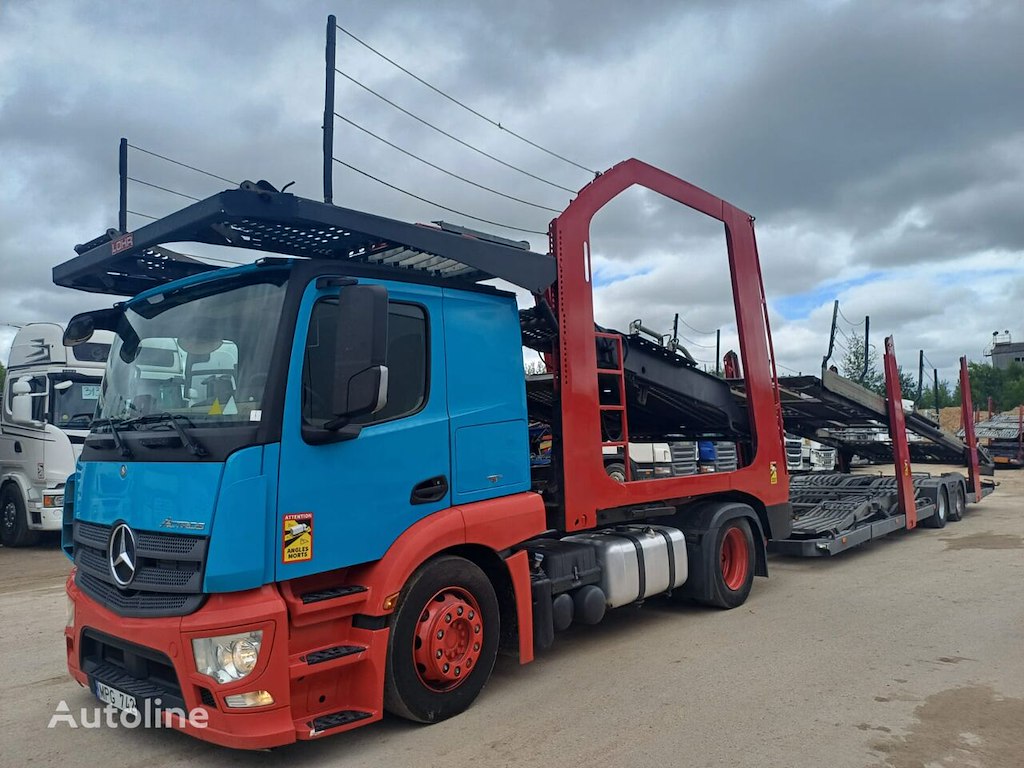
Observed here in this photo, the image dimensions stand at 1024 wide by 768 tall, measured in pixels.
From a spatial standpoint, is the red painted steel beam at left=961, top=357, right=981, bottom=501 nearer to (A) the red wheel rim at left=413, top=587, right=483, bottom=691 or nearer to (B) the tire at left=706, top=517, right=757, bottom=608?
(B) the tire at left=706, top=517, right=757, bottom=608

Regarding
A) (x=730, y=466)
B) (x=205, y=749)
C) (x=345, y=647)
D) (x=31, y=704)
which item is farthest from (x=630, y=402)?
(x=31, y=704)

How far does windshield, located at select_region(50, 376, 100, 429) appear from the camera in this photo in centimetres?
1170

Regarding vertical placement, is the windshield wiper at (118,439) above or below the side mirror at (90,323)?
below

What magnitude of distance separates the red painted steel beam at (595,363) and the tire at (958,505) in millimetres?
6461

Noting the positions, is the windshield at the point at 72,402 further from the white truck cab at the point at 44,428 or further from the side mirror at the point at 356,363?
the side mirror at the point at 356,363

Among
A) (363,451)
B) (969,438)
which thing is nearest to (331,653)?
(363,451)

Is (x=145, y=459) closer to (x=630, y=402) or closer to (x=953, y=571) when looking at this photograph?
(x=630, y=402)

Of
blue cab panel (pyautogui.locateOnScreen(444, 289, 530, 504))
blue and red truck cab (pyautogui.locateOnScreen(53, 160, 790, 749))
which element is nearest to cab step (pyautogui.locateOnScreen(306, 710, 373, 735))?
blue and red truck cab (pyautogui.locateOnScreen(53, 160, 790, 749))

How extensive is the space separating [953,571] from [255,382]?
814cm

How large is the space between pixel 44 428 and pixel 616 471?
29.8ft

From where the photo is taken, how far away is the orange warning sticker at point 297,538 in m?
3.83

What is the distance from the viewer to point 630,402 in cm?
761

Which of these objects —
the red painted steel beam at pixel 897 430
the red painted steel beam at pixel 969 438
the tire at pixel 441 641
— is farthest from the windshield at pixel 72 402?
the red painted steel beam at pixel 969 438

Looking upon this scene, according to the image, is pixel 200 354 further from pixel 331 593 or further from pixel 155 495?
pixel 331 593
